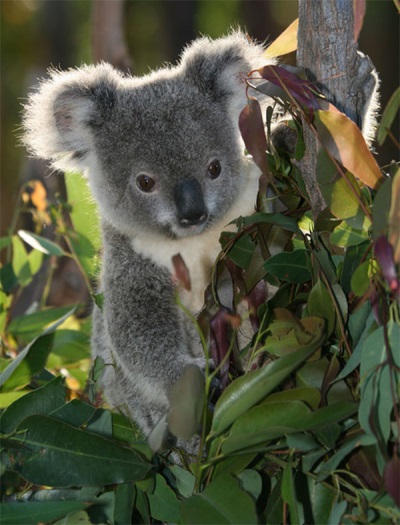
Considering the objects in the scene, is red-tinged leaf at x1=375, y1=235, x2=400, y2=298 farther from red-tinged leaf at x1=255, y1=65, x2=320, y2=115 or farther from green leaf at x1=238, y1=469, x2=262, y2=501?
green leaf at x1=238, y1=469, x2=262, y2=501

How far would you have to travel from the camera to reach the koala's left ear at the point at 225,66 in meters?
1.88

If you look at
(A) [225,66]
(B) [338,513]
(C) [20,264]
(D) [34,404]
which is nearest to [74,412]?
(D) [34,404]

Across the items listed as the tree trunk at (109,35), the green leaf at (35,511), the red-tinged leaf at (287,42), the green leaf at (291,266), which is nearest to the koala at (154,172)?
the red-tinged leaf at (287,42)

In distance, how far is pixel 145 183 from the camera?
72.2 inches

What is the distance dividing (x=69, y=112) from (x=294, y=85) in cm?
86

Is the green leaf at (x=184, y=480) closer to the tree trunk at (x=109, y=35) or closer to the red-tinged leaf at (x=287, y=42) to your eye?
the red-tinged leaf at (x=287, y=42)

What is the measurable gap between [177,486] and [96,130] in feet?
3.07

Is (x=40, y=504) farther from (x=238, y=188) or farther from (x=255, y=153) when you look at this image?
(x=238, y=188)

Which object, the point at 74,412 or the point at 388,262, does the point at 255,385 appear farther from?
the point at 74,412

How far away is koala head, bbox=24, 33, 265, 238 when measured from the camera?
→ 1784 millimetres

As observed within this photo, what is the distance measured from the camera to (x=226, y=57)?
1.90 metres

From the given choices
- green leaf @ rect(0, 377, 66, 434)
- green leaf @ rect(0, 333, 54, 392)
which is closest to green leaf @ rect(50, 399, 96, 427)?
green leaf @ rect(0, 377, 66, 434)

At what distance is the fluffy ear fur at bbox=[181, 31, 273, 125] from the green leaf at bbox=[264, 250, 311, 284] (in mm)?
706

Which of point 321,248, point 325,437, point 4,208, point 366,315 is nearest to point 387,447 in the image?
point 325,437
